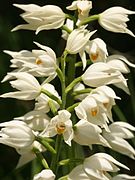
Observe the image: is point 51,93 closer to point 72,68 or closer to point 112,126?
point 72,68

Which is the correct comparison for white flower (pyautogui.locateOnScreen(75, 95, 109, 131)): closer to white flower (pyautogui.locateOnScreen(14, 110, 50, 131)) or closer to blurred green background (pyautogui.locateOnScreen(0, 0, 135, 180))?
white flower (pyautogui.locateOnScreen(14, 110, 50, 131))

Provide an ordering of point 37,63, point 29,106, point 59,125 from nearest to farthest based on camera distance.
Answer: point 59,125 → point 37,63 → point 29,106

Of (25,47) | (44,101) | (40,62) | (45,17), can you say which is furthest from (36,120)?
(25,47)

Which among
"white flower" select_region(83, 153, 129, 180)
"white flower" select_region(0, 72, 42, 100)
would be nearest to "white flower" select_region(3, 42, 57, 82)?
"white flower" select_region(0, 72, 42, 100)

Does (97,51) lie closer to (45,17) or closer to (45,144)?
(45,17)

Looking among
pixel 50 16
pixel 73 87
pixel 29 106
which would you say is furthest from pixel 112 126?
pixel 29 106

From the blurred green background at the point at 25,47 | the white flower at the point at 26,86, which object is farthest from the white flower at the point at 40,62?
the blurred green background at the point at 25,47

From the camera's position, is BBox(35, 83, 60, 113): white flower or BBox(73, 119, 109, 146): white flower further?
BBox(35, 83, 60, 113): white flower
